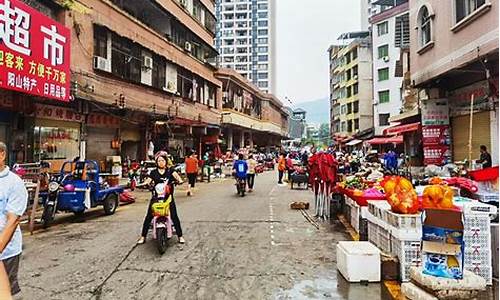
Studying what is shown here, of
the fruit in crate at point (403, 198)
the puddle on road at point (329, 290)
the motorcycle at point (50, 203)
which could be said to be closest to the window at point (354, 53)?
the motorcycle at point (50, 203)

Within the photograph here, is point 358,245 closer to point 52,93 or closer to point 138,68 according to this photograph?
point 52,93

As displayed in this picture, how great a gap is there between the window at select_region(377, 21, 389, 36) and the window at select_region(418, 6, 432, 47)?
121 feet

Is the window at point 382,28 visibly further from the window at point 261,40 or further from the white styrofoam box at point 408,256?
the window at point 261,40

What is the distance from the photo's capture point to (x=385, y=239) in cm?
591

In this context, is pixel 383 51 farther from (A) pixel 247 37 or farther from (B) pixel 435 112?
(A) pixel 247 37

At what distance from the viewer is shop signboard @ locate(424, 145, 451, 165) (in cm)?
1448

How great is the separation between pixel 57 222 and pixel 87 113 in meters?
7.41

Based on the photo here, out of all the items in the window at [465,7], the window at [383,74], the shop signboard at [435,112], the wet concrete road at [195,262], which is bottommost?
the wet concrete road at [195,262]

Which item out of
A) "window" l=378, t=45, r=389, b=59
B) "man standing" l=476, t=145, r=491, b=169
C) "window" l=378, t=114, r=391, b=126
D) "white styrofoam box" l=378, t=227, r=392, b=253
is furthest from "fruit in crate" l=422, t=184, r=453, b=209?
"window" l=378, t=45, r=389, b=59

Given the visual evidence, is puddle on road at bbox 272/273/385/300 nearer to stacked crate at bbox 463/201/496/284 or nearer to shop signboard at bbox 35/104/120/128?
stacked crate at bbox 463/201/496/284

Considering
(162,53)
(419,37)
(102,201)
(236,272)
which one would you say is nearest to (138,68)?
(162,53)

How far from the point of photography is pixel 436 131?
14.5m

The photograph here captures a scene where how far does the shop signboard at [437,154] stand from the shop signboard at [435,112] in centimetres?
86

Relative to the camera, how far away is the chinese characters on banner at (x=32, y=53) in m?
9.70
